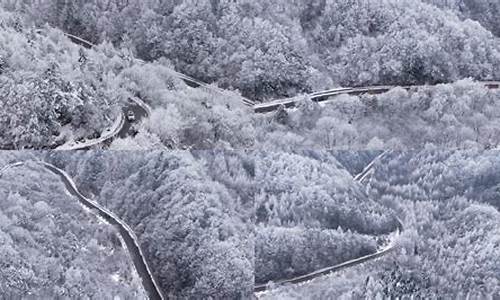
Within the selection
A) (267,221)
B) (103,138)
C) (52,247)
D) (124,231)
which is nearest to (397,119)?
(103,138)

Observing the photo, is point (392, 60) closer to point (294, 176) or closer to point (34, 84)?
point (34, 84)

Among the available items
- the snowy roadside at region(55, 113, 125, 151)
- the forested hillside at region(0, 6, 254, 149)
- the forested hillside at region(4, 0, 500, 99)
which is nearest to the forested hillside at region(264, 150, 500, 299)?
the snowy roadside at region(55, 113, 125, 151)

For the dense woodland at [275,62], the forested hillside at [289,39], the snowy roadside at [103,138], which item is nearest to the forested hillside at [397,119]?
the dense woodland at [275,62]

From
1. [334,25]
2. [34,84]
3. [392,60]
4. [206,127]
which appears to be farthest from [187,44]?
[34,84]

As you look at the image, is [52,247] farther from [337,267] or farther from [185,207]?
[337,267]

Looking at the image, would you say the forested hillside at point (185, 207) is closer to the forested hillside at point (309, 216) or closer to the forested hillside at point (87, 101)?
the forested hillside at point (309, 216)

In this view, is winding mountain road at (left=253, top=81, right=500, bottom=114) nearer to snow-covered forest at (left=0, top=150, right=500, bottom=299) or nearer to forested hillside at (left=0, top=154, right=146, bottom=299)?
snow-covered forest at (left=0, top=150, right=500, bottom=299)
